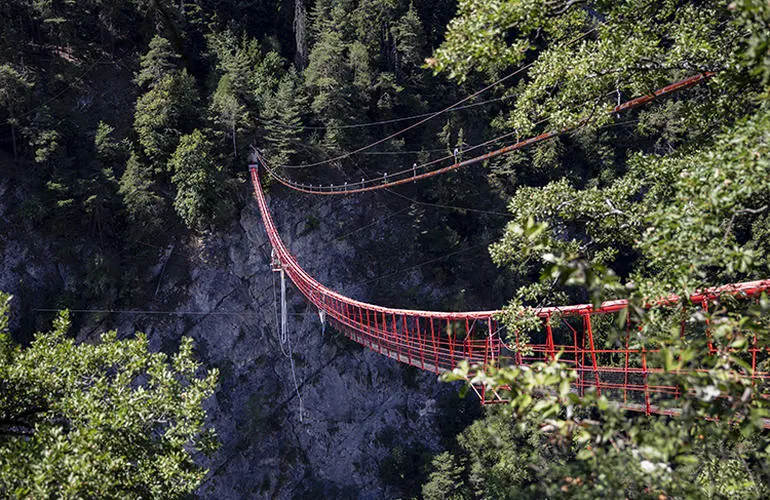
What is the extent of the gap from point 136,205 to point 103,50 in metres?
6.58

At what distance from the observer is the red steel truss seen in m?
5.53

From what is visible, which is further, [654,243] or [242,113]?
[242,113]

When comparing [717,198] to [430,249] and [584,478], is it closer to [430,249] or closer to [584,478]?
[584,478]

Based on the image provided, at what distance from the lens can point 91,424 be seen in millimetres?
5219

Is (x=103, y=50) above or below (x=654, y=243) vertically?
above

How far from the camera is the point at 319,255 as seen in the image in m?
22.0

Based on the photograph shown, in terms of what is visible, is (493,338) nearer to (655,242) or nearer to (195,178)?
(195,178)

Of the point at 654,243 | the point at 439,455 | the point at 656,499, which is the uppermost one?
the point at 654,243

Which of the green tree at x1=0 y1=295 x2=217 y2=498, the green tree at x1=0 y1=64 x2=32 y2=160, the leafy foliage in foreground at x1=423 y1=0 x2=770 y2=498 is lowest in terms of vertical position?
the green tree at x1=0 y1=295 x2=217 y2=498

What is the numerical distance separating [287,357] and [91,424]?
645 inches

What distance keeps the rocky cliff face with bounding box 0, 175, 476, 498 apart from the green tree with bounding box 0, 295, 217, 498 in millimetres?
14214

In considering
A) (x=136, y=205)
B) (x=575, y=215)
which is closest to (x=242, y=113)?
(x=136, y=205)

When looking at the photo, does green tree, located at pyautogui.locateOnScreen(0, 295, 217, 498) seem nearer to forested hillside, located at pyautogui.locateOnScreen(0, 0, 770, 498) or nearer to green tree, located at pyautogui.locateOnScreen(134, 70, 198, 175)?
forested hillside, located at pyautogui.locateOnScreen(0, 0, 770, 498)

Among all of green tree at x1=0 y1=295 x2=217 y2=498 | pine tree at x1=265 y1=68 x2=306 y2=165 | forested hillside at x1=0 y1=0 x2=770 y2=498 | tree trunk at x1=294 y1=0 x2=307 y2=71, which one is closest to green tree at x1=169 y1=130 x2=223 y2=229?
forested hillside at x1=0 y1=0 x2=770 y2=498
